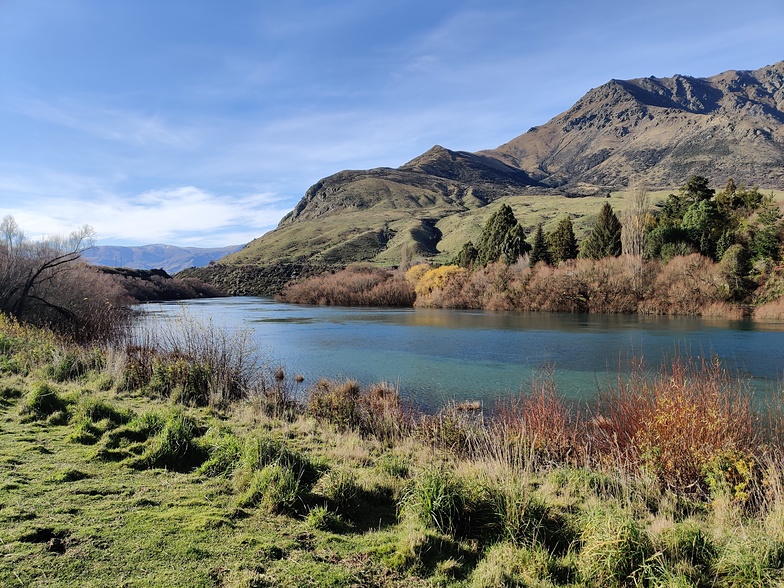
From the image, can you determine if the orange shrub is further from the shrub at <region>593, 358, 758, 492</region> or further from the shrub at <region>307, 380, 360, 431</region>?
the shrub at <region>307, 380, 360, 431</region>

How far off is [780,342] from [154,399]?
35.5m

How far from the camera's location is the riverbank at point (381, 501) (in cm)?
511

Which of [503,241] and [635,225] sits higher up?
[635,225]

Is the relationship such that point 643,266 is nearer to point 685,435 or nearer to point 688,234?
point 688,234

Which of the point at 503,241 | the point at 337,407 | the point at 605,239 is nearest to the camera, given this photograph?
the point at 337,407

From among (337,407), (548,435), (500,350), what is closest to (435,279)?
(500,350)

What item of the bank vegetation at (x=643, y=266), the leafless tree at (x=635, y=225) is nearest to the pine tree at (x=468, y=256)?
the bank vegetation at (x=643, y=266)

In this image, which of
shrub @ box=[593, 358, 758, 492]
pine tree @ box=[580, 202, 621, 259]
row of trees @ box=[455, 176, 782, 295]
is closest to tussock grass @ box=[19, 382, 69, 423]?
shrub @ box=[593, 358, 758, 492]

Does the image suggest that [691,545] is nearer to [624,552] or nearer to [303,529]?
[624,552]

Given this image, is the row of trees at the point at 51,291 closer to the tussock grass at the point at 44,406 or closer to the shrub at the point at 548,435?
the tussock grass at the point at 44,406

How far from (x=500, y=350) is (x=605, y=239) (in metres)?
42.1

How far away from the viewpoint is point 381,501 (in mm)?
7383

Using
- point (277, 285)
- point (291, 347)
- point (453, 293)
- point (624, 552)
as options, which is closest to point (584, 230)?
point (453, 293)

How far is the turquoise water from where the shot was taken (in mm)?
20188
